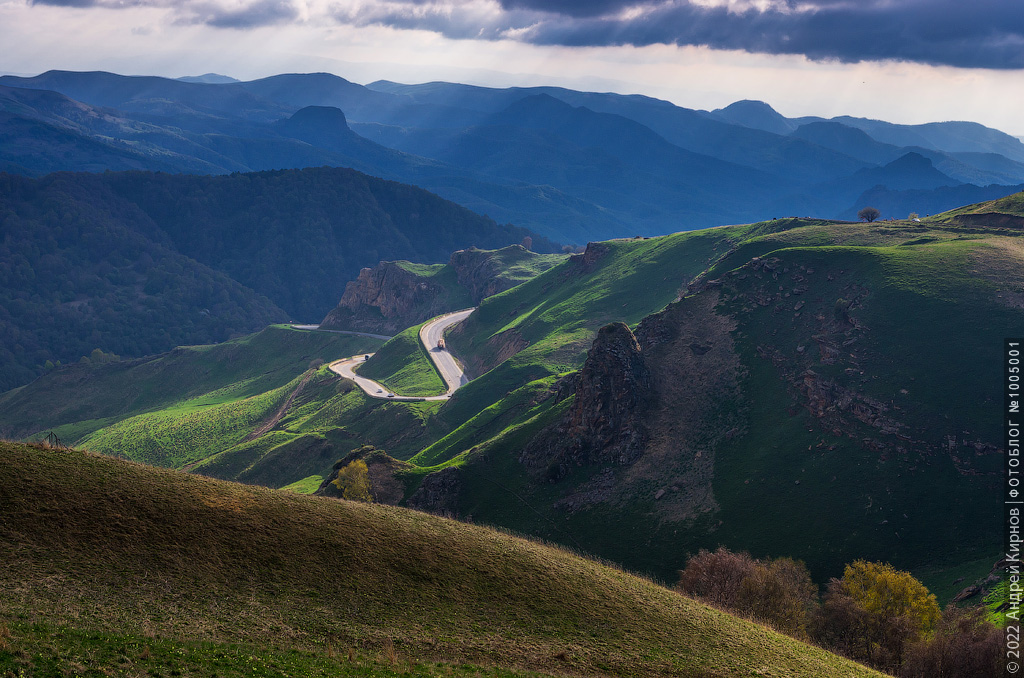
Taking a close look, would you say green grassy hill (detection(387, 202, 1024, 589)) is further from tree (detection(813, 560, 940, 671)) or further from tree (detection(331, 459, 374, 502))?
tree (detection(813, 560, 940, 671))

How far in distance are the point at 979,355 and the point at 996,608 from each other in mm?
43667

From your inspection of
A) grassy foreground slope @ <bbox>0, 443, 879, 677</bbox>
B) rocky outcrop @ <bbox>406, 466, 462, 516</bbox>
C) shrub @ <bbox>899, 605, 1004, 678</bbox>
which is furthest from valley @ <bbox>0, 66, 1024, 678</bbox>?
rocky outcrop @ <bbox>406, 466, 462, 516</bbox>

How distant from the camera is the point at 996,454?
76.7 m

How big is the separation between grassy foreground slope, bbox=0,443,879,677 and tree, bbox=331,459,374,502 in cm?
4768

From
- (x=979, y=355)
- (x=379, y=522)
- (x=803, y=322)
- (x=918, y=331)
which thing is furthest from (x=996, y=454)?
(x=379, y=522)

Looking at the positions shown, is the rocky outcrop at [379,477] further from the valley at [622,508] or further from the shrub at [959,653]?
the shrub at [959,653]

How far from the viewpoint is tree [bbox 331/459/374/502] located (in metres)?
102

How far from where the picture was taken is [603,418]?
104312 mm

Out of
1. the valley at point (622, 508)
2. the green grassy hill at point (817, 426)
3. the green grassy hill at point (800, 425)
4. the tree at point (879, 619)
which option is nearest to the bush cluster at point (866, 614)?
the tree at point (879, 619)

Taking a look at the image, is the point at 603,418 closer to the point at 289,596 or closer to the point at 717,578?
the point at 717,578

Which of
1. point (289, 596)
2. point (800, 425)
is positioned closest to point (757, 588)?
point (800, 425)

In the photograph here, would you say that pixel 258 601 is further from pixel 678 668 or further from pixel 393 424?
pixel 393 424

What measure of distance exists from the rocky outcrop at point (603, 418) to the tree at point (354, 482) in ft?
76.5

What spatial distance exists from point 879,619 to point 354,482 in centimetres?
7010
